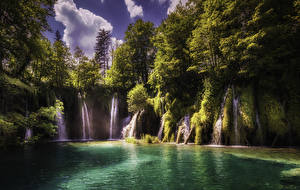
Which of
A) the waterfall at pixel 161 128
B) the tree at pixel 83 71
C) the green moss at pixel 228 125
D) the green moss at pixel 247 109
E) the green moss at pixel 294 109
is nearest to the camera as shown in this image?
the green moss at pixel 294 109

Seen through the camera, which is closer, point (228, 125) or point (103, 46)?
point (228, 125)

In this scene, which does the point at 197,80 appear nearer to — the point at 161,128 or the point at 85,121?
the point at 161,128

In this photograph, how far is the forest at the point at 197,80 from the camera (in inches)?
364

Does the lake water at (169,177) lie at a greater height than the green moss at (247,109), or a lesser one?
lesser

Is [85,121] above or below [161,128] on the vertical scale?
above

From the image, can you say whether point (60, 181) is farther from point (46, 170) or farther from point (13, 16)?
point (13, 16)

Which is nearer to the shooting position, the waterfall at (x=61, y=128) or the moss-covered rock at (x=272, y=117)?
the moss-covered rock at (x=272, y=117)

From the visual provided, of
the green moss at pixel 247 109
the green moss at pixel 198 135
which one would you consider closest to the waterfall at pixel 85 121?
the green moss at pixel 198 135

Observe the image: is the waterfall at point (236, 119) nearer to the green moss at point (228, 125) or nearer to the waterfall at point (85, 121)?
the green moss at point (228, 125)

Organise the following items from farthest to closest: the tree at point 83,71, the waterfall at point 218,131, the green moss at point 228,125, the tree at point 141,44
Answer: the tree at point 141,44 < the tree at point 83,71 < the waterfall at point 218,131 < the green moss at point 228,125

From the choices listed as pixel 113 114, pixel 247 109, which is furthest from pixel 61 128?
pixel 247 109

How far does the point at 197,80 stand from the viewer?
1892cm

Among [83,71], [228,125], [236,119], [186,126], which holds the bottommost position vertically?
[186,126]

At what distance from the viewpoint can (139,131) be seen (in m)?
Result: 20.2
